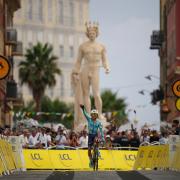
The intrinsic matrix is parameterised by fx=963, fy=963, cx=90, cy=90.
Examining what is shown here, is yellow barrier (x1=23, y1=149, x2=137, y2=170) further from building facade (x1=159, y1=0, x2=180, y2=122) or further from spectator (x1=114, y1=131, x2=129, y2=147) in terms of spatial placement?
building facade (x1=159, y1=0, x2=180, y2=122)

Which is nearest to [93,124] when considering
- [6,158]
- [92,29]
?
[6,158]

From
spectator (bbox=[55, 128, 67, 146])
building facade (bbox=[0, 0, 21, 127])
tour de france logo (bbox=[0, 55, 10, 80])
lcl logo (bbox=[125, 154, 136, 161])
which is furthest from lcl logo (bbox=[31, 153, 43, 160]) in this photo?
building facade (bbox=[0, 0, 21, 127])

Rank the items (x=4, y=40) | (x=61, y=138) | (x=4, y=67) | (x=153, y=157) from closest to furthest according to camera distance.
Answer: (x=4, y=67), (x=153, y=157), (x=61, y=138), (x=4, y=40)

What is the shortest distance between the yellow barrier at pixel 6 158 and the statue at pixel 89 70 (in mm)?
21504

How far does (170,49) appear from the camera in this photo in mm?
83562

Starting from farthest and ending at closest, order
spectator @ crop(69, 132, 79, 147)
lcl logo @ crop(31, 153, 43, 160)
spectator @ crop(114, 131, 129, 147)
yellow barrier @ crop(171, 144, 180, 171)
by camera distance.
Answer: spectator @ crop(114, 131, 129, 147) < spectator @ crop(69, 132, 79, 147) < lcl logo @ crop(31, 153, 43, 160) < yellow barrier @ crop(171, 144, 180, 171)

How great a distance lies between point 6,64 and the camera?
2592 cm

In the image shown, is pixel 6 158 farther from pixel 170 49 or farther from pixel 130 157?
pixel 170 49

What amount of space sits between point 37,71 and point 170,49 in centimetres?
2857

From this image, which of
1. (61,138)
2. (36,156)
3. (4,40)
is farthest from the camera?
(4,40)

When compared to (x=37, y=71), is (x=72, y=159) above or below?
below

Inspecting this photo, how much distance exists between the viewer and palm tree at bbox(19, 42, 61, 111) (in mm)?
108319

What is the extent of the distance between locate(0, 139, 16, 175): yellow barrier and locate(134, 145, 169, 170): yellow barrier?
488 centimetres

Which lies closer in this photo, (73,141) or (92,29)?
(73,141)
